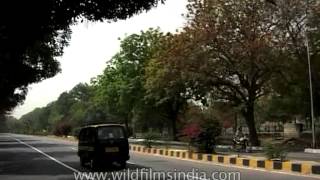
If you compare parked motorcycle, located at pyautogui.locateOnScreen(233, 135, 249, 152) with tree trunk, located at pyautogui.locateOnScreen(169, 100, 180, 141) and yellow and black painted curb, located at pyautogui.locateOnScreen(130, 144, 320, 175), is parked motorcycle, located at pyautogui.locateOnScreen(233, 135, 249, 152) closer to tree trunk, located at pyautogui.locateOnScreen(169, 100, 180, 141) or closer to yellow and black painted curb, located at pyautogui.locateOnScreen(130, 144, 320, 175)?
yellow and black painted curb, located at pyautogui.locateOnScreen(130, 144, 320, 175)

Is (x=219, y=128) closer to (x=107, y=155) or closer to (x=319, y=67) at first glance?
(x=107, y=155)

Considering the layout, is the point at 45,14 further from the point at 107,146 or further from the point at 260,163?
the point at 260,163

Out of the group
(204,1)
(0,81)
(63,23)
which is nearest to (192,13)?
(204,1)

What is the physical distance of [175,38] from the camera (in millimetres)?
47969

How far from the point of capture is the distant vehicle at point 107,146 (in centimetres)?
2430

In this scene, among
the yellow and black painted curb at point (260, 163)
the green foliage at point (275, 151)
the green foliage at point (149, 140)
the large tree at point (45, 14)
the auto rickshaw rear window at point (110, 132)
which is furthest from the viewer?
the green foliage at point (149, 140)

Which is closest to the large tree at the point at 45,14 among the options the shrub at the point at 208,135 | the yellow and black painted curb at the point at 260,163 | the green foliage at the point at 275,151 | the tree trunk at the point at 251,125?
the yellow and black painted curb at the point at 260,163

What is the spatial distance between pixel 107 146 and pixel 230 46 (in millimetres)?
22527

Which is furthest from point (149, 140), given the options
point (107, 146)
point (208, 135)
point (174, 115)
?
point (107, 146)

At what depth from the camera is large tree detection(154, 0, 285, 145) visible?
44531mm

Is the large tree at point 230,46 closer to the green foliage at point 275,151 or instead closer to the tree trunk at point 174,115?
the tree trunk at point 174,115

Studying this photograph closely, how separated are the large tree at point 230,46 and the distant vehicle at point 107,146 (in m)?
20.7

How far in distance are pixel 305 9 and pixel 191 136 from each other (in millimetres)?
17870

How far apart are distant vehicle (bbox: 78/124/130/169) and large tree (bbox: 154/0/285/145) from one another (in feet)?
67.8
